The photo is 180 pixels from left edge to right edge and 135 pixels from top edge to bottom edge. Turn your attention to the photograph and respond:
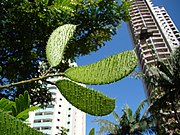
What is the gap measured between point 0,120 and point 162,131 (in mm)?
12215

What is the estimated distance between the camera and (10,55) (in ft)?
12.5

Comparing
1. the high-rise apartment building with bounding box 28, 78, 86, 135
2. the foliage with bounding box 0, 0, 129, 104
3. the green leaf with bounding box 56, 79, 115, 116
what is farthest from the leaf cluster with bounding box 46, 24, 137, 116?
the high-rise apartment building with bounding box 28, 78, 86, 135

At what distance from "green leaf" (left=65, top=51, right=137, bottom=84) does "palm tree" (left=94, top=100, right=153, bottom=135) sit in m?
13.4

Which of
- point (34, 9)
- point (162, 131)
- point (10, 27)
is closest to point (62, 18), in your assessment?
point (34, 9)

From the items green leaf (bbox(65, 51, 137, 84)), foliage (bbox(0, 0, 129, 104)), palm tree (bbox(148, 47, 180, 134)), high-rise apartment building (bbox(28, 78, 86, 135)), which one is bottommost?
green leaf (bbox(65, 51, 137, 84))

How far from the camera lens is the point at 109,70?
0.82ft

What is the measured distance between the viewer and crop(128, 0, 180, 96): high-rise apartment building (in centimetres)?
4291

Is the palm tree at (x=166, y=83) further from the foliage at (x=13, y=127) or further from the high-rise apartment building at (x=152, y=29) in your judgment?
the high-rise apartment building at (x=152, y=29)

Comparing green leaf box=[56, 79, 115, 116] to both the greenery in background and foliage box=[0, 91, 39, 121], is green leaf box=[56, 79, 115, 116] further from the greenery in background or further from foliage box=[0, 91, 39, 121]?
foliage box=[0, 91, 39, 121]

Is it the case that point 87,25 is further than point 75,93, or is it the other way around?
point 87,25

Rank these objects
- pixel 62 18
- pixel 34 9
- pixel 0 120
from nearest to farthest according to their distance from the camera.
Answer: pixel 0 120 < pixel 34 9 < pixel 62 18

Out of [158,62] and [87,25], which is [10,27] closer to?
[87,25]

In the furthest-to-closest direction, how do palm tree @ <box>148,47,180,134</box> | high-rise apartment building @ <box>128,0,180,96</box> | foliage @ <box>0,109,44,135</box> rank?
high-rise apartment building @ <box>128,0,180,96</box> → palm tree @ <box>148,47,180,134</box> → foliage @ <box>0,109,44,135</box>

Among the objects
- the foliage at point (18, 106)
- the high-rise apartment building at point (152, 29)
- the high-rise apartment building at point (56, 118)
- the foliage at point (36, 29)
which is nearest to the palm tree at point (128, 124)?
the foliage at point (36, 29)
